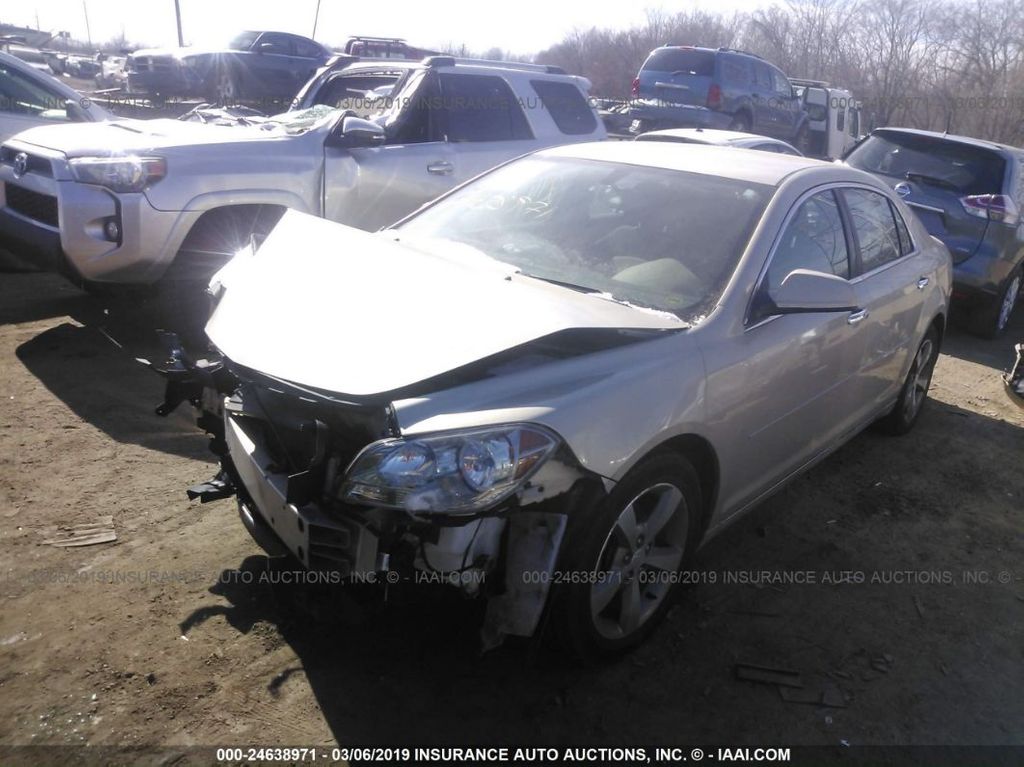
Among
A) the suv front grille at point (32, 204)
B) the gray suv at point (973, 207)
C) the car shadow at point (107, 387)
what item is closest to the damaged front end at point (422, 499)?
the car shadow at point (107, 387)

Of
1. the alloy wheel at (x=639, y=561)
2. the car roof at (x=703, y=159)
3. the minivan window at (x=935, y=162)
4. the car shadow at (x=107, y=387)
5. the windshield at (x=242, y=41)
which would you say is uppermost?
the windshield at (x=242, y=41)

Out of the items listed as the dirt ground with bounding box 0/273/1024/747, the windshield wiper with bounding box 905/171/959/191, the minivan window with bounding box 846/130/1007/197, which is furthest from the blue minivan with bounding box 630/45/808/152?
the dirt ground with bounding box 0/273/1024/747

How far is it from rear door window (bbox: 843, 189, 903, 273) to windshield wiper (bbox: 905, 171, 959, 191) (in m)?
3.85

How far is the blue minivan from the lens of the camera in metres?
15.1

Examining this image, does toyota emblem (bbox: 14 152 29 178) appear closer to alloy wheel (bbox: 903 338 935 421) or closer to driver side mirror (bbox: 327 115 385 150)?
driver side mirror (bbox: 327 115 385 150)

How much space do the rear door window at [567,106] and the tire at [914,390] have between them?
3765 millimetres

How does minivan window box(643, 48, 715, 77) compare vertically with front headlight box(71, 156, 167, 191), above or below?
above

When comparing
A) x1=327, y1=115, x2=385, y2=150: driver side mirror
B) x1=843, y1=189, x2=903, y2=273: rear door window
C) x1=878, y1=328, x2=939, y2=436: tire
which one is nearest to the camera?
x1=843, y1=189, x2=903, y2=273: rear door window

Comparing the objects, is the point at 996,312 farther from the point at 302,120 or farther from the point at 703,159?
the point at 302,120

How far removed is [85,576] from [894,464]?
417 cm

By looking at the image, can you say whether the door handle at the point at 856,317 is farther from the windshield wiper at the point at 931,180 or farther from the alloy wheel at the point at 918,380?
the windshield wiper at the point at 931,180

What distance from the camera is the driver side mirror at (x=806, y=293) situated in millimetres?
3168

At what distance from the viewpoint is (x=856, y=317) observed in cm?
389

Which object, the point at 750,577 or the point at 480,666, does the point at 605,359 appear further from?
the point at 750,577
